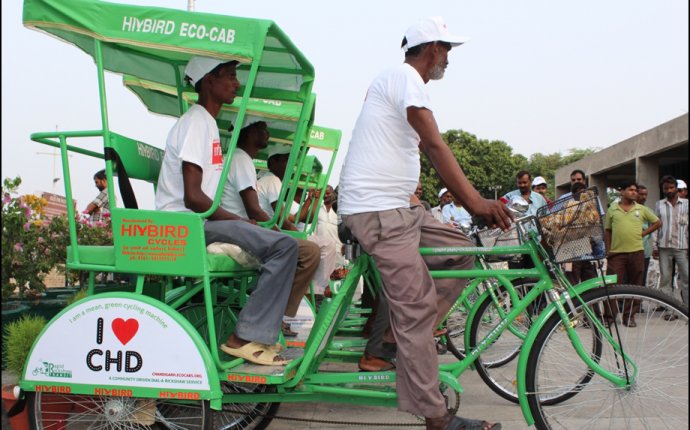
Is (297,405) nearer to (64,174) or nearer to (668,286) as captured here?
(64,174)

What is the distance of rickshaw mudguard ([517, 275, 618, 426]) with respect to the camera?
3.04 metres

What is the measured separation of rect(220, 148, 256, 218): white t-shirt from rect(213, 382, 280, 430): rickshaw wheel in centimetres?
129

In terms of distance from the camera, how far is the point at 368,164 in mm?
3117

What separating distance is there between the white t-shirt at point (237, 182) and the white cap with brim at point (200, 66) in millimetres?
805

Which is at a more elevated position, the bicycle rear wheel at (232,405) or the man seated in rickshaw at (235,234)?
the man seated in rickshaw at (235,234)

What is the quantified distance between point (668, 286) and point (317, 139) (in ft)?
18.1

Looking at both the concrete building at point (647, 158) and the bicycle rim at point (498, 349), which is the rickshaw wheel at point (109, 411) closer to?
the bicycle rim at point (498, 349)

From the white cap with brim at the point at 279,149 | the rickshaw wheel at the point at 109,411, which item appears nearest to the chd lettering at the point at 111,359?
the rickshaw wheel at the point at 109,411

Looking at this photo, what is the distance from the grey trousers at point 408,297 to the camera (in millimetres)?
2934

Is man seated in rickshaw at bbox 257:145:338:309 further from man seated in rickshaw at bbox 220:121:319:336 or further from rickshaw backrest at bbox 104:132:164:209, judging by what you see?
rickshaw backrest at bbox 104:132:164:209

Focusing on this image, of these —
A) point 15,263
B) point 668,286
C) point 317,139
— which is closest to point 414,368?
point 15,263

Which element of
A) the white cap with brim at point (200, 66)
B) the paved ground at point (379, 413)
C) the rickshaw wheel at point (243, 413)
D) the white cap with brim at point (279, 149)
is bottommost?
the paved ground at point (379, 413)

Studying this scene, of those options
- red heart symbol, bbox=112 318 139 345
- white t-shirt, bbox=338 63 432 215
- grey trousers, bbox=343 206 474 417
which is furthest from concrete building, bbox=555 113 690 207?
red heart symbol, bbox=112 318 139 345

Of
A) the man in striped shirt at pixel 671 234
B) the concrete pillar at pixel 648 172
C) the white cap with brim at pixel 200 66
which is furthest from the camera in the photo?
the concrete pillar at pixel 648 172
